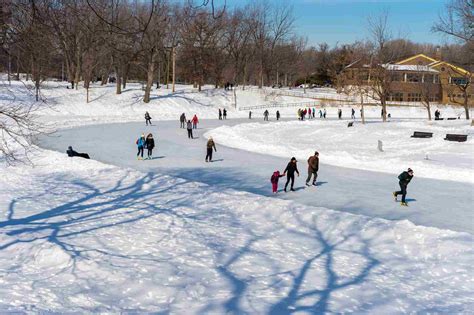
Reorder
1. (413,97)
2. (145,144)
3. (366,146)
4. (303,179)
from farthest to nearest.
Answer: (413,97) < (366,146) < (145,144) < (303,179)

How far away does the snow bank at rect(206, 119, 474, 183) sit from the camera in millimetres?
19098

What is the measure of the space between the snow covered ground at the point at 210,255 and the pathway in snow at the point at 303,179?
131cm

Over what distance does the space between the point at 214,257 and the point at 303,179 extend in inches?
334

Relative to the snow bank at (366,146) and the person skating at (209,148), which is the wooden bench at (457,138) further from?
the person skating at (209,148)

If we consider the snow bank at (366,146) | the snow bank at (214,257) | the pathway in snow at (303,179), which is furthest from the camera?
the snow bank at (366,146)

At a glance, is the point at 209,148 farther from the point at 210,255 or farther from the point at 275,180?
the point at 210,255

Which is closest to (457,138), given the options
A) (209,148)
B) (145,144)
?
(209,148)

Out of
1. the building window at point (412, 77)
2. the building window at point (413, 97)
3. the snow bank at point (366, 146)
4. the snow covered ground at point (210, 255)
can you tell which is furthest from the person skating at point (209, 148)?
the building window at point (412, 77)

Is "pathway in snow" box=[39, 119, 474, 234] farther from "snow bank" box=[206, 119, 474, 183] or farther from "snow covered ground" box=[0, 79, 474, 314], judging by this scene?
"snow covered ground" box=[0, 79, 474, 314]

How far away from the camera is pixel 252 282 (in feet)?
25.0

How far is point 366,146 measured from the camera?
87.7 ft

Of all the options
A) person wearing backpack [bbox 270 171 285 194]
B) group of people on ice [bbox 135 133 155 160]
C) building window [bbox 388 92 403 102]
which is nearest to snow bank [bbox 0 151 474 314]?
person wearing backpack [bbox 270 171 285 194]

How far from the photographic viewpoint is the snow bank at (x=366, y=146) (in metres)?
19.1

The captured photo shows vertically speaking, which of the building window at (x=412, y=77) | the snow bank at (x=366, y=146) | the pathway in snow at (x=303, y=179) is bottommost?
the pathway in snow at (x=303, y=179)
